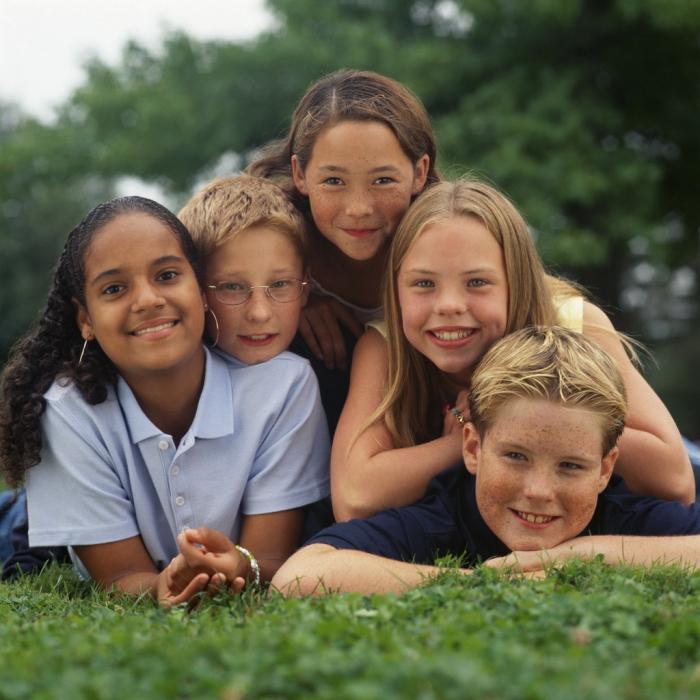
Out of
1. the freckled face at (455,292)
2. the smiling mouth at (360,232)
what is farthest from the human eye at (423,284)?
the smiling mouth at (360,232)

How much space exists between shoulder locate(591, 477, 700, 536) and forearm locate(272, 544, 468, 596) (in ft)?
2.89

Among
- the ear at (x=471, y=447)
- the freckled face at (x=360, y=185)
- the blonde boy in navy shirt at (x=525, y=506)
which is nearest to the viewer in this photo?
the blonde boy in navy shirt at (x=525, y=506)

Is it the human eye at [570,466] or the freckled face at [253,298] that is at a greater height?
the freckled face at [253,298]

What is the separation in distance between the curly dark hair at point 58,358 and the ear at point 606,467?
197cm

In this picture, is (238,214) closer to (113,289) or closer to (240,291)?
(240,291)

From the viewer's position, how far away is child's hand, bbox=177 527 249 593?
13.4 feet

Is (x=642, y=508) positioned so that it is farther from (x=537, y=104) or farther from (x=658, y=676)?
(x=537, y=104)

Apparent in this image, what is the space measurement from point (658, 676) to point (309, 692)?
2.83 ft

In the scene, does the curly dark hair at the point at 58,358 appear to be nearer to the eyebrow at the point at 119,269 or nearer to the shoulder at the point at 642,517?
the eyebrow at the point at 119,269

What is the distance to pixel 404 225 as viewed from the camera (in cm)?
500

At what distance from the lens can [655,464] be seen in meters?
4.74

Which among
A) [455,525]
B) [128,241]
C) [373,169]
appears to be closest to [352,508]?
[455,525]

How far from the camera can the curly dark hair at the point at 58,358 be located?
475cm

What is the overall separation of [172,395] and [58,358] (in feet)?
1.82
